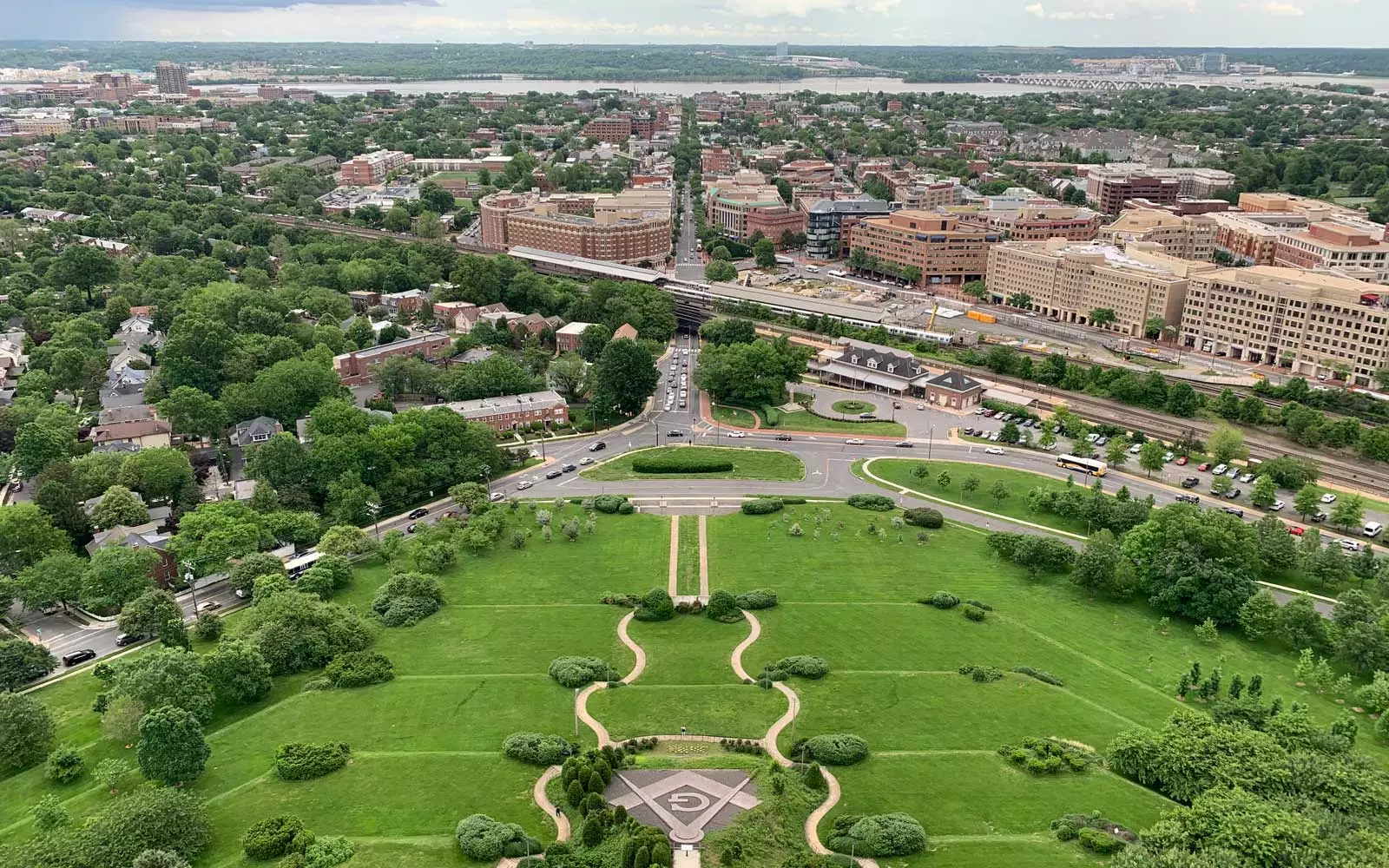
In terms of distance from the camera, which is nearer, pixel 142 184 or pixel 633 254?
pixel 633 254

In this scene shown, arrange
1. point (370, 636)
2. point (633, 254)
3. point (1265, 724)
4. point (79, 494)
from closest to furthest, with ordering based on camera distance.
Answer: point (1265, 724), point (370, 636), point (79, 494), point (633, 254)

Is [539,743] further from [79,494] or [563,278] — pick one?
[563,278]

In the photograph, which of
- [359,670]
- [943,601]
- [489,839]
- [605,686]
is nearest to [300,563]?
[359,670]

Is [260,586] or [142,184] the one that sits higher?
[142,184]

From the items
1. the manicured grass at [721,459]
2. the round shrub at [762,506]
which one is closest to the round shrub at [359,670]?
the manicured grass at [721,459]

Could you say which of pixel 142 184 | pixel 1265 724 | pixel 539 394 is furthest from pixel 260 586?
pixel 142 184

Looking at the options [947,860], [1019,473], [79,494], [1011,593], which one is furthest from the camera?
[1019,473]
